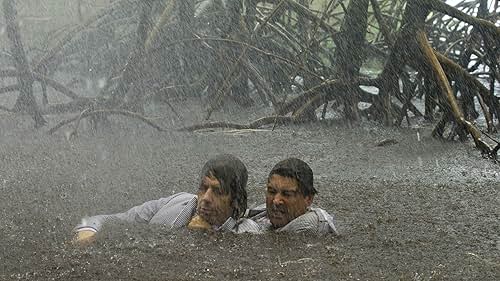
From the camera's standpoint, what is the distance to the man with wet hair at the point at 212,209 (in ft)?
9.85

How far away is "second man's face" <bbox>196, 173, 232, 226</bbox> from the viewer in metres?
3.00

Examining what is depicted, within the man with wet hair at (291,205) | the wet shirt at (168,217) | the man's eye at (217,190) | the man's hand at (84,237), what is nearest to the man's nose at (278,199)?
the man with wet hair at (291,205)

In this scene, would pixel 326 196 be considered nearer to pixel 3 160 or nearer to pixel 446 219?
pixel 446 219

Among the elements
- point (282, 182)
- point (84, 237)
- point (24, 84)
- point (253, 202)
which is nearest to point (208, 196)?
point (282, 182)

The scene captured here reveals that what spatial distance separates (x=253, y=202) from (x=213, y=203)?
0.73m

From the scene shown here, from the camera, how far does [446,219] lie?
341 cm

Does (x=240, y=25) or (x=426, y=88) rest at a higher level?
(x=240, y=25)

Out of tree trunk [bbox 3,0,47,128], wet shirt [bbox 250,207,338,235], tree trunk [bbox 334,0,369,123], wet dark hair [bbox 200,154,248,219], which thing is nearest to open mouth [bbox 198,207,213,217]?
wet dark hair [bbox 200,154,248,219]

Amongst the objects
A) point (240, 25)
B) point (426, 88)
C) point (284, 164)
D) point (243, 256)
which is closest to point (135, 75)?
point (240, 25)

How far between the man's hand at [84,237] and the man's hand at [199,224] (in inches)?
14.9

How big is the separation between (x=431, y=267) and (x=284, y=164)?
0.78 m

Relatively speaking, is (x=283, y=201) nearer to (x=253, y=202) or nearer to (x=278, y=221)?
(x=278, y=221)

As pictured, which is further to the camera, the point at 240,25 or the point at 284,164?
the point at 240,25

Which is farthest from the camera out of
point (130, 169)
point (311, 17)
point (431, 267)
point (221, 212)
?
point (311, 17)
